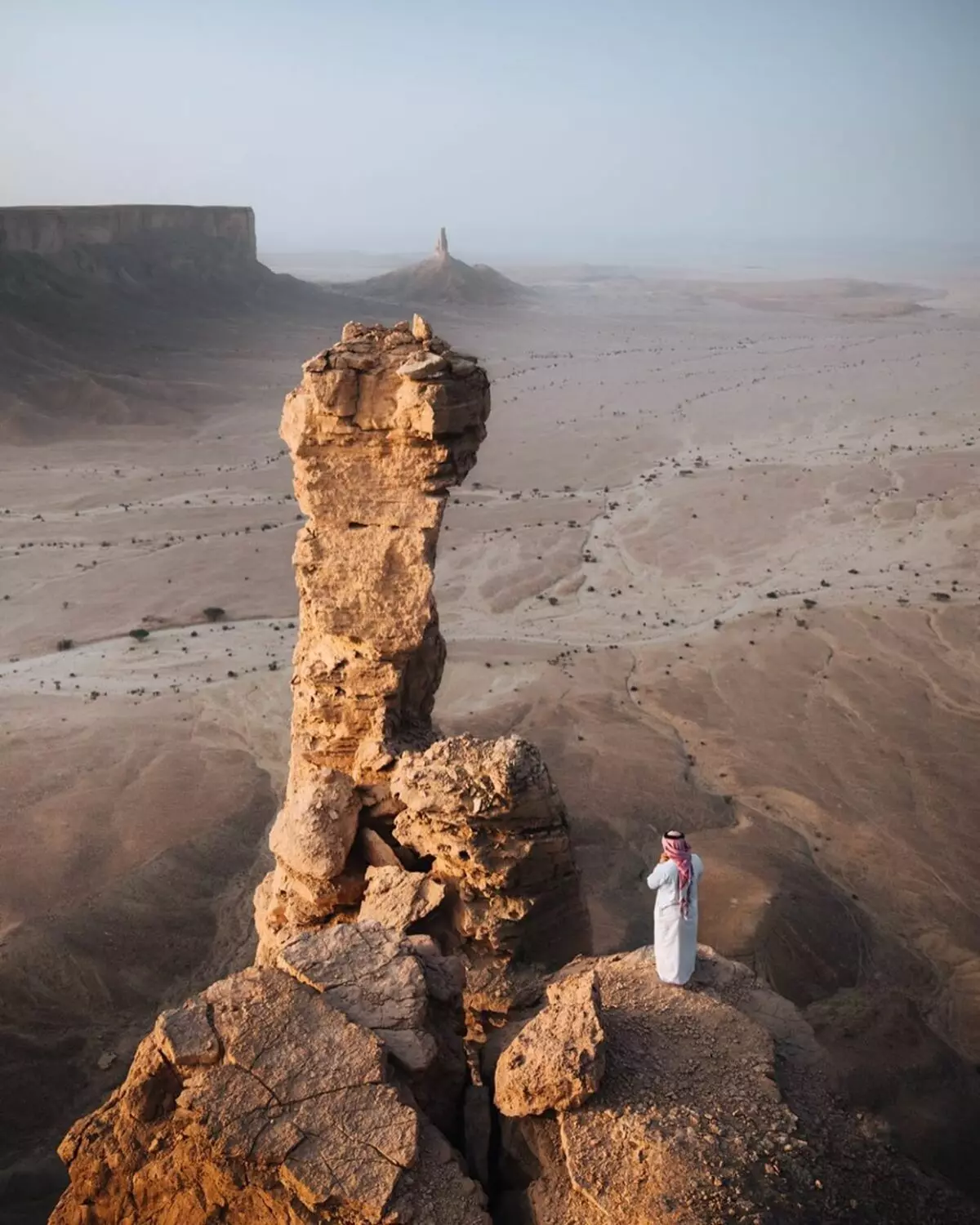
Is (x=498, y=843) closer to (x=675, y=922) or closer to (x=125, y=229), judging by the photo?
(x=675, y=922)

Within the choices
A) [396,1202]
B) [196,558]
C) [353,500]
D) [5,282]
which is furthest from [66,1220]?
[5,282]

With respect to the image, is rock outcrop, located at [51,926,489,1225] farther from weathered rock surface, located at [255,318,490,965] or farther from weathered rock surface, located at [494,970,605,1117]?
weathered rock surface, located at [255,318,490,965]

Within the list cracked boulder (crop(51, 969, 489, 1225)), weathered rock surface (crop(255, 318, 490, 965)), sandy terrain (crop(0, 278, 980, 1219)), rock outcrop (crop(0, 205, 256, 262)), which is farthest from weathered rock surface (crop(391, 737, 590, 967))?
rock outcrop (crop(0, 205, 256, 262))

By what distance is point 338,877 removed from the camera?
9086mm

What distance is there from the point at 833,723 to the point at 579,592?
379 inches

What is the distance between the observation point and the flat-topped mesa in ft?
30.3

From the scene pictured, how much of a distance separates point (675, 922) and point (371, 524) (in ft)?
15.4

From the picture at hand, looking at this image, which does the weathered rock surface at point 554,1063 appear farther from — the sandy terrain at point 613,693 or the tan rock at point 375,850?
the sandy terrain at point 613,693

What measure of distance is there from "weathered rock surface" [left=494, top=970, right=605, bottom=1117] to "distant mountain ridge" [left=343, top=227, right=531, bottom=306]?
94.5m

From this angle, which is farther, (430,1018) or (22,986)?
(22,986)

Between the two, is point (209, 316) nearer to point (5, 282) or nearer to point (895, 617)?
point (5, 282)

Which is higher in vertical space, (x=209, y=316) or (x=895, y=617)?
(x=209, y=316)

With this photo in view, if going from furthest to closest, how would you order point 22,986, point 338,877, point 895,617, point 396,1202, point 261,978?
1. point 895,617
2. point 22,986
3. point 338,877
4. point 261,978
5. point 396,1202

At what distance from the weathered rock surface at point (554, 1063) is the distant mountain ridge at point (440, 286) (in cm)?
9446
